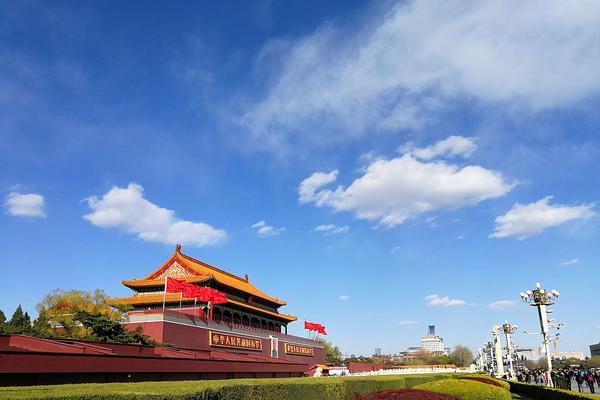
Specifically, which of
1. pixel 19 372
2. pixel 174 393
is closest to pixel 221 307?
pixel 19 372

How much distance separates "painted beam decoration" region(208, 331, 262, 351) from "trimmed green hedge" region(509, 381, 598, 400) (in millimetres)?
19445

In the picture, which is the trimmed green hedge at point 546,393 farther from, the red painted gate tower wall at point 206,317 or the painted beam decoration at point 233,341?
the painted beam decoration at point 233,341

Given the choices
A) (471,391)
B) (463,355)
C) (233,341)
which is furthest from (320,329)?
(463,355)

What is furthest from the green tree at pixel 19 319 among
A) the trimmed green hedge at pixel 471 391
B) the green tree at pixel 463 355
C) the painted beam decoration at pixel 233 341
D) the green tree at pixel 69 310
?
the green tree at pixel 463 355

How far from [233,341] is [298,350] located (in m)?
13.2

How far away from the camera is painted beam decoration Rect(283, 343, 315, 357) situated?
4364 cm

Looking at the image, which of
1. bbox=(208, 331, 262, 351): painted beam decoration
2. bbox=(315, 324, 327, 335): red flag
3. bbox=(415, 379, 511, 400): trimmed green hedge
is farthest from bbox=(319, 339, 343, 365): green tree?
bbox=(415, 379, 511, 400): trimmed green hedge

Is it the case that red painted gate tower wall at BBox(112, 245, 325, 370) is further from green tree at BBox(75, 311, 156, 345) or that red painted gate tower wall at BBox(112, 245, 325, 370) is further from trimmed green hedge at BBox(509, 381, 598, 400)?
trimmed green hedge at BBox(509, 381, 598, 400)

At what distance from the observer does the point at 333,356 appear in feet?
249

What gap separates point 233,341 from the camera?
115ft

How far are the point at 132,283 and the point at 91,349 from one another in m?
21.5

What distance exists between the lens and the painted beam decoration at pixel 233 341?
3256cm

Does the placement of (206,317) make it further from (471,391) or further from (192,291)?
(471,391)

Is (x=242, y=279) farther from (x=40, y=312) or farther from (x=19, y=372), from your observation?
(x=19, y=372)
